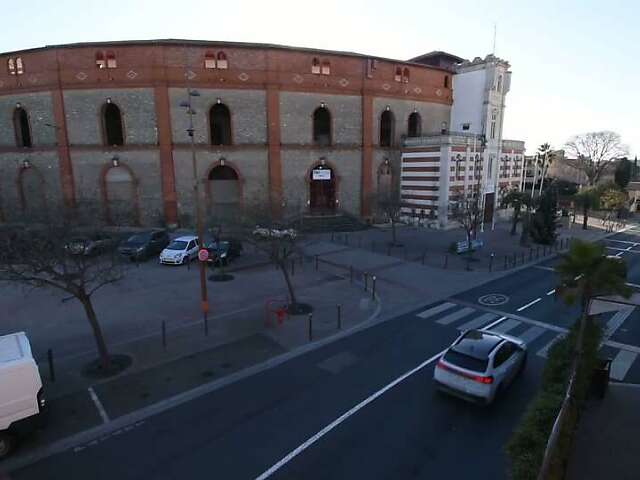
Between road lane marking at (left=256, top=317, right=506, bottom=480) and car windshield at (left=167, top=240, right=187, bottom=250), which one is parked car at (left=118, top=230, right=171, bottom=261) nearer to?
car windshield at (left=167, top=240, right=187, bottom=250)

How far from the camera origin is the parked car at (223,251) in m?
24.5

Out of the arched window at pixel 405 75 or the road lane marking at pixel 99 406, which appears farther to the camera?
the arched window at pixel 405 75

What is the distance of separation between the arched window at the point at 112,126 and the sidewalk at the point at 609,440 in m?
38.5

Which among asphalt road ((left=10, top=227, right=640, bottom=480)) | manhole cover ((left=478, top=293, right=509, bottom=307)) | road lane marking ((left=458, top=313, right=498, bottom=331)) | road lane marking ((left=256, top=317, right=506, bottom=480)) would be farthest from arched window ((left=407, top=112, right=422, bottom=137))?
road lane marking ((left=256, top=317, right=506, bottom=480))

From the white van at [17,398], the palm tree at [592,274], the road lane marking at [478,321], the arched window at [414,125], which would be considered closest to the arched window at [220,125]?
the arched window at [414,125]

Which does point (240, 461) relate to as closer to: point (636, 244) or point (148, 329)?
point (148, 329)

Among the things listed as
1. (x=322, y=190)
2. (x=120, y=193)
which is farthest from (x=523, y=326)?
(x=120, y=193)

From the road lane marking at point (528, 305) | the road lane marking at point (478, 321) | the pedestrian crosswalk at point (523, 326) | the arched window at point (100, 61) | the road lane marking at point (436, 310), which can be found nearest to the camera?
the pedestrian crosswalk at point (523, 326)

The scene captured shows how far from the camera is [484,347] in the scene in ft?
35.1

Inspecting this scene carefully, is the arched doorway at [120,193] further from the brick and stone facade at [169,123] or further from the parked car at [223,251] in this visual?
the parked car at [223,251]

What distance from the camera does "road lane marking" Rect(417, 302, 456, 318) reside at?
1730 cm

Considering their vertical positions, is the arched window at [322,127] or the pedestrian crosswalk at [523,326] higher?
the arched window at [322,127]

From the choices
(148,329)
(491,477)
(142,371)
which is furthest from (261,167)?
(491,477)

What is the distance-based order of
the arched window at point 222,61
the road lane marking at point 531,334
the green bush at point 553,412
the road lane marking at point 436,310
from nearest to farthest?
the green bush at point 553,412 < the road lane marking at point 531,334 < the road lane marking at point 436,310 < the arched window at point 222,61
